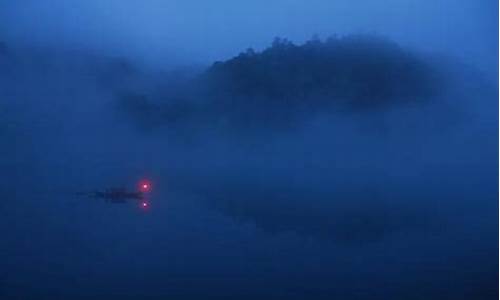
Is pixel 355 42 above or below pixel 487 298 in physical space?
above

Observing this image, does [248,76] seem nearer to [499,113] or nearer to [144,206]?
[144,206]

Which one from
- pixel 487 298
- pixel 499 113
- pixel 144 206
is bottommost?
pixel 487 298

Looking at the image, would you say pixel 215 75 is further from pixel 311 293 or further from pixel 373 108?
pixel 311 293

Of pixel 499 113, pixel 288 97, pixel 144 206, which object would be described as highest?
pixel 288 97

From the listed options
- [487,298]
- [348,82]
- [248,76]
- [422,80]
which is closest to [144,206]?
[248,76]

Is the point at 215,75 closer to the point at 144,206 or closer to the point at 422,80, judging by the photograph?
the point at 144,206

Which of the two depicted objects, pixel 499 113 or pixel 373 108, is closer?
pixel 499 113

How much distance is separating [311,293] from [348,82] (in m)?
1.45

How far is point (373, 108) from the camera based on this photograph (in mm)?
4098

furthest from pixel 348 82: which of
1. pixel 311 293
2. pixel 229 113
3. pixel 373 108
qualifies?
pixel 311 293

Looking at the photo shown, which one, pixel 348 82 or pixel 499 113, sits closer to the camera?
pixel 499 113

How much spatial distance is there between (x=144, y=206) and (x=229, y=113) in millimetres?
835

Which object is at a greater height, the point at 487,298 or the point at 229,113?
the point at 229,113

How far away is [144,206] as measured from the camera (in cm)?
388
